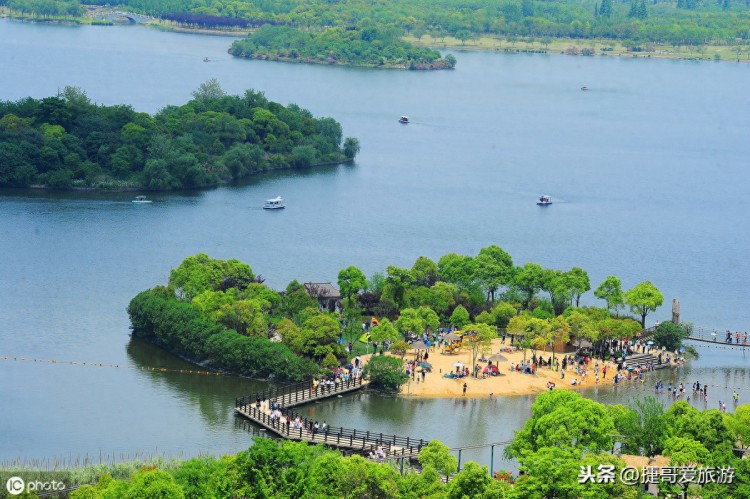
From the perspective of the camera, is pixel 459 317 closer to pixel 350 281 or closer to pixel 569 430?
pixel 350 281

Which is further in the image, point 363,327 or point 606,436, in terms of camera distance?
point 363,327

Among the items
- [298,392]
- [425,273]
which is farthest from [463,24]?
[298,392]

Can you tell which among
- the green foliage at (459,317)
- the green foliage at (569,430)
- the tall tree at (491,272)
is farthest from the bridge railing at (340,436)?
the tall tree at (491,272)

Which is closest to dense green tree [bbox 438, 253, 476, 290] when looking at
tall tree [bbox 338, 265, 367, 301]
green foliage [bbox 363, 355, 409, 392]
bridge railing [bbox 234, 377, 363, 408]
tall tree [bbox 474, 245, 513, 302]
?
tall tree [bbox 474, 245, 513, 302]

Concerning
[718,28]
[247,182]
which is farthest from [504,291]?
[718,28]

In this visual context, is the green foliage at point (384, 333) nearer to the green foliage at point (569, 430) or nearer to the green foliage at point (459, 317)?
the green foliage at point (459, 317)

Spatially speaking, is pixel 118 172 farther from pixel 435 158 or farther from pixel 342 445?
pixel 342 445
